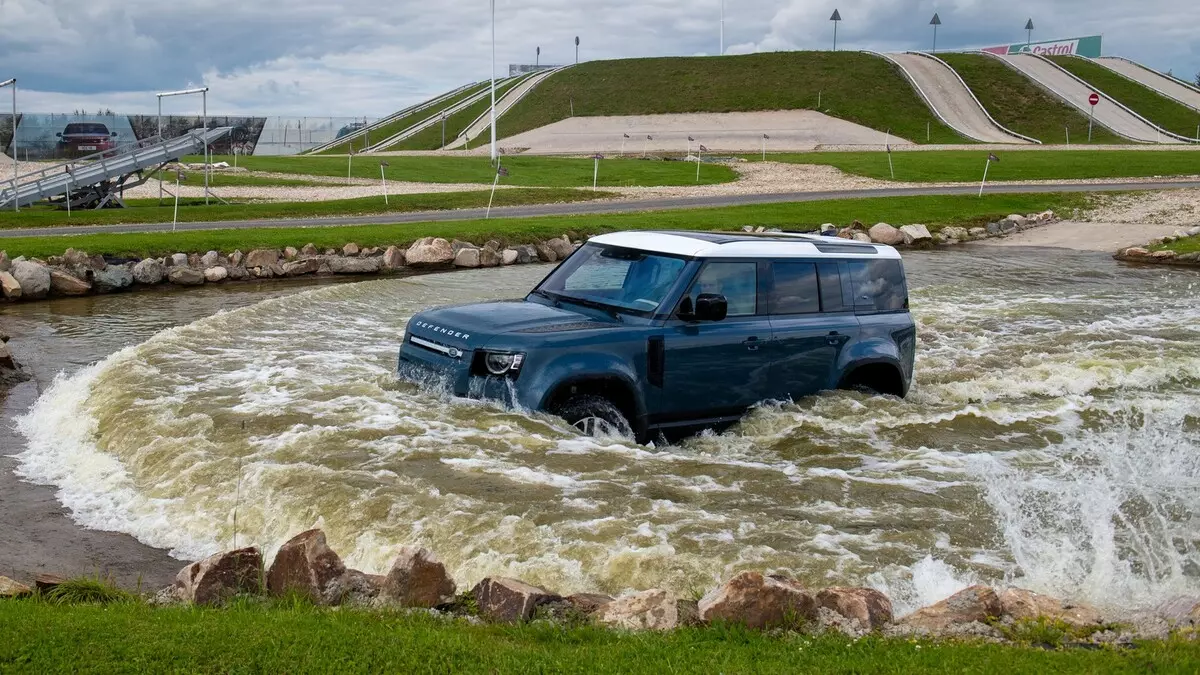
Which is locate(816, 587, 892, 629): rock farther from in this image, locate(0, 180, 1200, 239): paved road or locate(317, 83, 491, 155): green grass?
locate(317, 83, 491, 155): green grass

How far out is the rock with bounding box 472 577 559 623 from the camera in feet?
18.7

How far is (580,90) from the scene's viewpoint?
116 m

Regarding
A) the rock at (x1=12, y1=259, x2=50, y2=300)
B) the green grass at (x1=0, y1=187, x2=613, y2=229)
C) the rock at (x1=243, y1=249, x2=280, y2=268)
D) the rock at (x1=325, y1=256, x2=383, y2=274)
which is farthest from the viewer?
the green grass at (x1=0, y1=187, x2=613, y2=229)

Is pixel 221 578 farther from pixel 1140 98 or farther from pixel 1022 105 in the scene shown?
pixel 1140 98

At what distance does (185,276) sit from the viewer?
2262 centimetres

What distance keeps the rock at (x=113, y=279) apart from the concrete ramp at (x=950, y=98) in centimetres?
6980

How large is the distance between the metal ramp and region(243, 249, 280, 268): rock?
11.4 m

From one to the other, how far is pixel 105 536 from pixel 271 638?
149 inches

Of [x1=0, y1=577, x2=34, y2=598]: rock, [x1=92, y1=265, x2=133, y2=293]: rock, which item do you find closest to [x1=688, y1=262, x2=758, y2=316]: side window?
[x1=0, y1=577, x2=34, y2=598]: rock

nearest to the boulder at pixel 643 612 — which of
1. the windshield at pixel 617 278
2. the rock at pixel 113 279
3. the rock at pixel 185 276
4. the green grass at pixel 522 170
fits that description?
the windshield at pixel 617 278

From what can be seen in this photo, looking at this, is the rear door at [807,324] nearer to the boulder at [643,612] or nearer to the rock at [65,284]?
the boulder at [643,612]

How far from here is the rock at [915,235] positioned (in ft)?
102

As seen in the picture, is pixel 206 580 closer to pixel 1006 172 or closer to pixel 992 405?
pixel 992 405

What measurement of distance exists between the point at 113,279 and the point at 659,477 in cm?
1637
